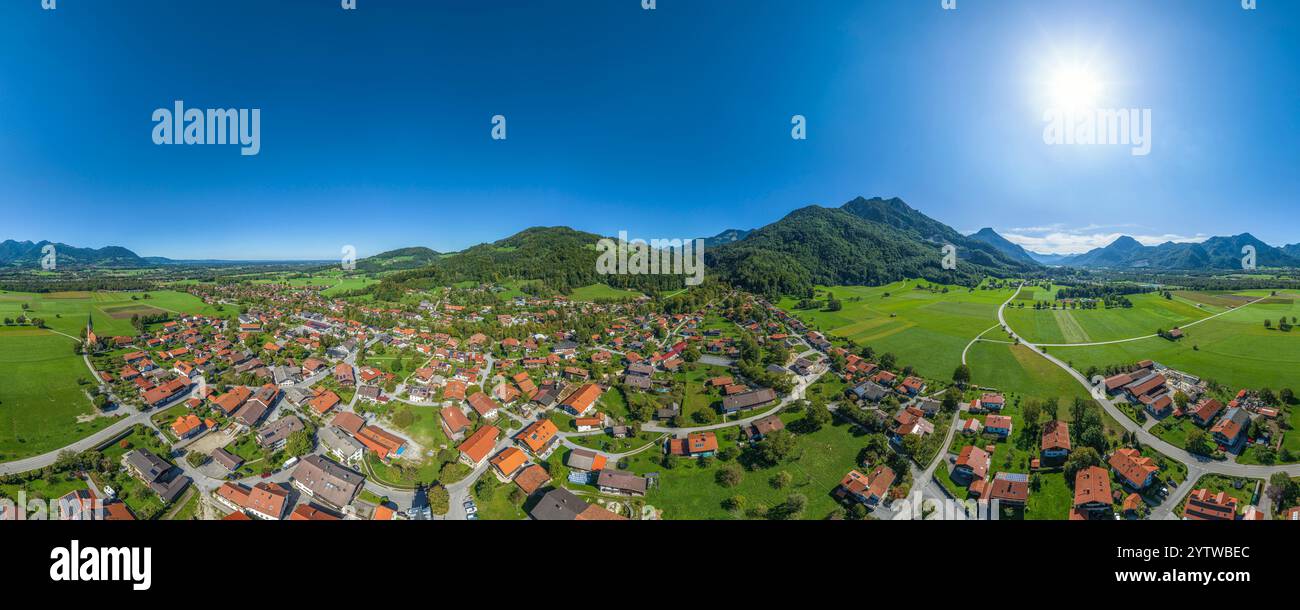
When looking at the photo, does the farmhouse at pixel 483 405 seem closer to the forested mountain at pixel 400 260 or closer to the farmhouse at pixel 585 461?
the farmhouse at pixel 585 461

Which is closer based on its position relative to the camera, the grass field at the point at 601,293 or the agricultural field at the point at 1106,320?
the agricultural field at the point at 1106,320

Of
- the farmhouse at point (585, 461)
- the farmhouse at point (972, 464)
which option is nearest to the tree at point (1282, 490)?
the farmhouse at point (972, 464)

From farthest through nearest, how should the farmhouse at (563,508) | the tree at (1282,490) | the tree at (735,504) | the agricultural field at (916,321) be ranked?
the agricultural field at (916,321) < the tree at (735,504) < the farmhouse at (563,508) < the tree at (1282,490)

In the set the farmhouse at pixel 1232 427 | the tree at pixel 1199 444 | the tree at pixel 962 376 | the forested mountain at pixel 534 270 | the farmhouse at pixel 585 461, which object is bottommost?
the farmhouse at pixel 585 461

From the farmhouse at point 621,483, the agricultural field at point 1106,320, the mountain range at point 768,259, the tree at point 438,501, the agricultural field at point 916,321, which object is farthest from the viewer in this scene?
the mountain range at point 768,259
